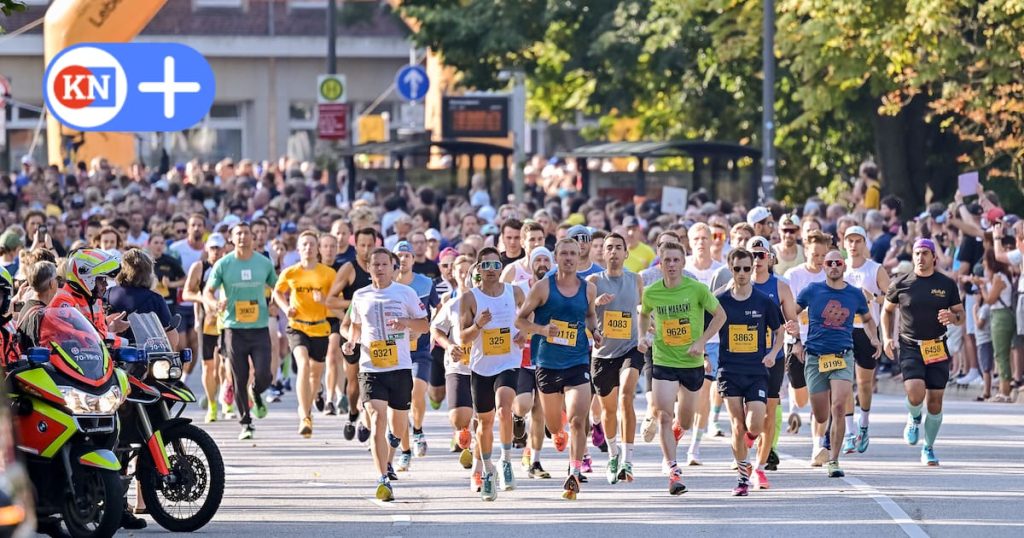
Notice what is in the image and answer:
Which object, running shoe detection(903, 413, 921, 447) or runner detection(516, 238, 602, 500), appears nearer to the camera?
runner detection(516, 238, 602, 500)

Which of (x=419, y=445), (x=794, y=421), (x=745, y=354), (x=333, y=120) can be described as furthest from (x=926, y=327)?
(x=333, y=120)

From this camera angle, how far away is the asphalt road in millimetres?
13352

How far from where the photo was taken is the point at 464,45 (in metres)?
38.6

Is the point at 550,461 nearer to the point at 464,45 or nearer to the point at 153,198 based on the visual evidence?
the point at 153,198

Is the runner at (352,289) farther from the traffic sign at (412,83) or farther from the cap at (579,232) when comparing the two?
the traffic sign at (412,83)

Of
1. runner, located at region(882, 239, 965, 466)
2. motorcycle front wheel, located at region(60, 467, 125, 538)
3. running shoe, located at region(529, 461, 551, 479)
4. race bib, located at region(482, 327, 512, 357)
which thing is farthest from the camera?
runner, located at region(882, 239, 965, 466)

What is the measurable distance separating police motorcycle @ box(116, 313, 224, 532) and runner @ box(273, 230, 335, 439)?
580 cm

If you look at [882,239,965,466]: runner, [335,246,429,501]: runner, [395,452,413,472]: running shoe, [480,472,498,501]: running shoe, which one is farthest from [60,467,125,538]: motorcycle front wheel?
[882,239,965,466]: runner

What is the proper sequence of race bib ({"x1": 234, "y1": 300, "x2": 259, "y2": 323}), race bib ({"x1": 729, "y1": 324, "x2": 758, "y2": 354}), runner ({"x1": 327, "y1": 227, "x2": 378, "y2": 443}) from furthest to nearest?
race bib ({"x1": 234, "y1": 300, "x2": 259, "y2": 323})
runner ({"x1": 327, "y1": 227, "x2": 378, "y2": 443})
race bib ({"x1": 729, "y1": 324, "x2": 758, "y2": 354})

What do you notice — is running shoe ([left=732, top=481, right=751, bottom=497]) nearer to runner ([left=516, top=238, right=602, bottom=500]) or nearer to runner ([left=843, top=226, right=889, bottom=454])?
runner ([left=516, top=238, right=602, bottom=500])

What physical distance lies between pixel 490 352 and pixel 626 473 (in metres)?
1.57

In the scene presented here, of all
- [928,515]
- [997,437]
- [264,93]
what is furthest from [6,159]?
[928,515]

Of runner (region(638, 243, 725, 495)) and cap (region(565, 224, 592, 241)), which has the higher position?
cap (region(565, 224, 592, 241))

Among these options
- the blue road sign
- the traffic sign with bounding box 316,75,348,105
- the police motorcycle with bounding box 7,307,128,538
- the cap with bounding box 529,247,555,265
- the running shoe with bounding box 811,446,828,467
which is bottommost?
the running shoe with bounding box 811,446,828,467
